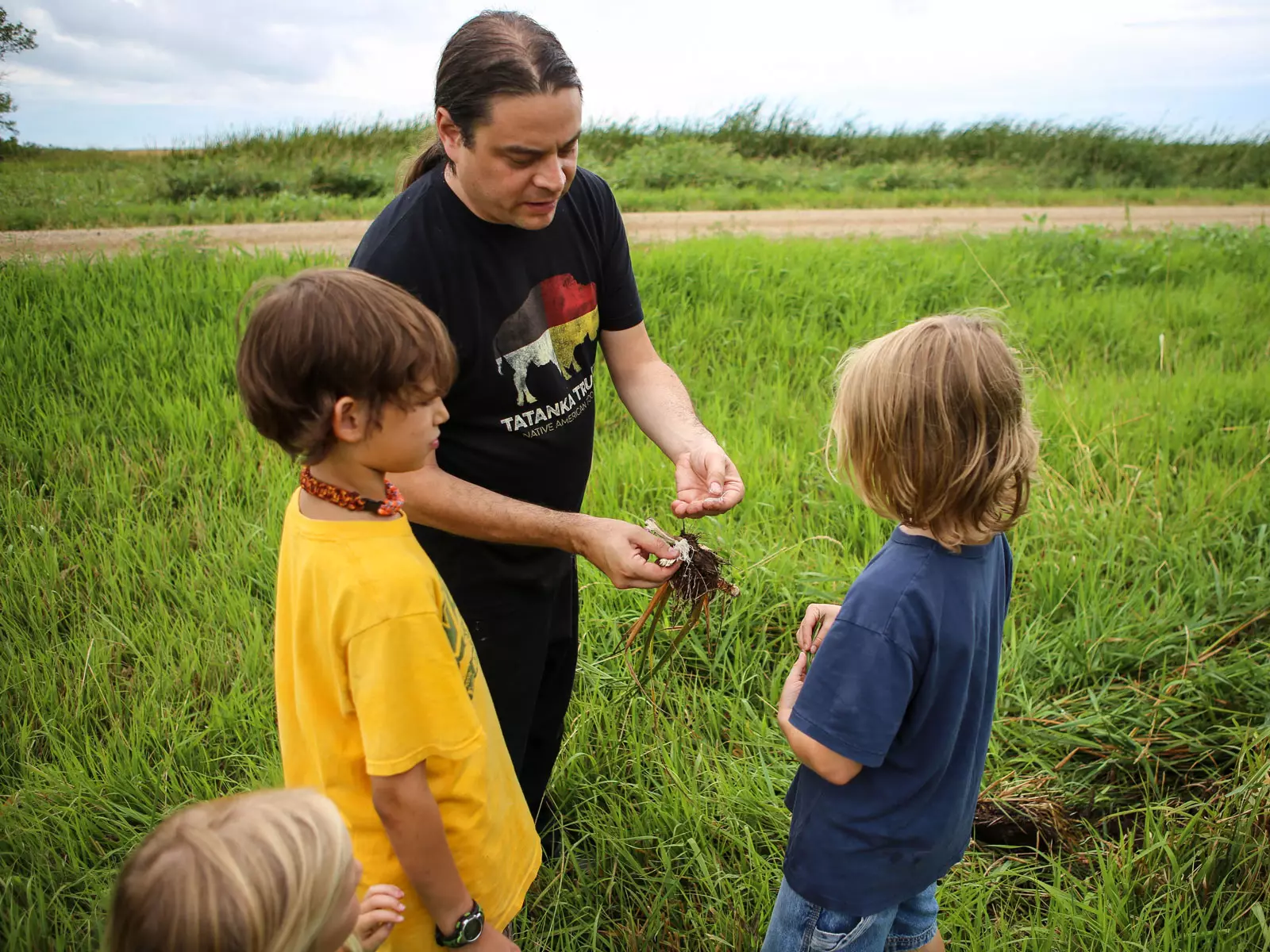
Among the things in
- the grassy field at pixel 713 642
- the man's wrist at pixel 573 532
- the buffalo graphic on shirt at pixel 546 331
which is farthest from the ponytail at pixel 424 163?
the grassy field at pixel 713 642

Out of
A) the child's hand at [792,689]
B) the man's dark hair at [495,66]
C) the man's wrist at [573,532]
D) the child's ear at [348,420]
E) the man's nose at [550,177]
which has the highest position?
the man's dark hair at [495,66]

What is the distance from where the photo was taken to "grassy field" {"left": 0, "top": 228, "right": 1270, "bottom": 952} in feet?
7.81

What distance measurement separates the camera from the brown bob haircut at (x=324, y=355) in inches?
53.9

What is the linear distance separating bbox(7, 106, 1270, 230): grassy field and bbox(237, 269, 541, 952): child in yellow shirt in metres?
5.59

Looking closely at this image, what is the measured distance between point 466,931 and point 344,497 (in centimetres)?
79

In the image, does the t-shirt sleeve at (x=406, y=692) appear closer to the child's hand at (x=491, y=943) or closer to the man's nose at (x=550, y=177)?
the child's hand at (x=491, y=943)

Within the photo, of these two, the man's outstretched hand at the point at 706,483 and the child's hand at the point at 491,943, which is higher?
the man's outstretched hand at the point at 706,483

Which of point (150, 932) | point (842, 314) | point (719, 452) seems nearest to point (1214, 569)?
point (719, 452)

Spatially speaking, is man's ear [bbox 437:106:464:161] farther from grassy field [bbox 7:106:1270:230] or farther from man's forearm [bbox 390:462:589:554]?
grassy field [bbox 7:106:1270:230]

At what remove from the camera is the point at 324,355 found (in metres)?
1.37

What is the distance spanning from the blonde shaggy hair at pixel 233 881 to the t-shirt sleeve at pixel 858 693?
0.82 m

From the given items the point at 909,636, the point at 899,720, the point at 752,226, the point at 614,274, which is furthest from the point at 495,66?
the point at 752,226

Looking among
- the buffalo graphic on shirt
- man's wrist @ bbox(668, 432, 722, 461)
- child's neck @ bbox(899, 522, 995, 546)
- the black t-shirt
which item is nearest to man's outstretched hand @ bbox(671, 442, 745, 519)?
man's wrist @ bbox(668, 432, 722, 461)

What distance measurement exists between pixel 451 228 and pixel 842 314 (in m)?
4.30
